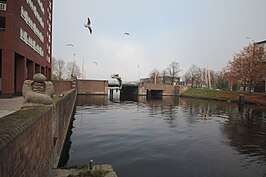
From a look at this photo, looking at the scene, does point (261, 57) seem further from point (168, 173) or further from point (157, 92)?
point (168, 173)

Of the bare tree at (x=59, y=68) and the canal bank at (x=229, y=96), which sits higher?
the bare tree at (x=59, y=68)

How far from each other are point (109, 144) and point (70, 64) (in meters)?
97.7

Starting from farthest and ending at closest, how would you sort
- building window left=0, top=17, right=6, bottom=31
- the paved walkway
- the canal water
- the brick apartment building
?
building window left=0, top=17, right=6, bottom=31 < the brick apartment building < the paved walkway < the canal water

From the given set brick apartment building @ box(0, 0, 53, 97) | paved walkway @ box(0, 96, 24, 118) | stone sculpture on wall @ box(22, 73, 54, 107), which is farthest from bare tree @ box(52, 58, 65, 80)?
stone sculpture on wall @ box(22, 73, 54, 107)

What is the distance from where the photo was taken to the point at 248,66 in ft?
164

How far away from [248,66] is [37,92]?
5094 centimetres

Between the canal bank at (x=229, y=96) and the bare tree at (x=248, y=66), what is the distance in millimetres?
3319

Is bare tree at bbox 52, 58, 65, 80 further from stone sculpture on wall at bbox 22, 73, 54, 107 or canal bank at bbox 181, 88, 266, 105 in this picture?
stone sculpture on wall at bbox 22, 73, 54, 107

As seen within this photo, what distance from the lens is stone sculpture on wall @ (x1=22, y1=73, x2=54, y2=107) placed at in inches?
289

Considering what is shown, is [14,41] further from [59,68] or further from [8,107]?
[59,68]

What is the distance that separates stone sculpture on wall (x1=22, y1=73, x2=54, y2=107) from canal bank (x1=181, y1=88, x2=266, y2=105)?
1731 inches

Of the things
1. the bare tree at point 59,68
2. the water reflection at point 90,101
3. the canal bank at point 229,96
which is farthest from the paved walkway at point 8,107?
the bare tree at point 59,68

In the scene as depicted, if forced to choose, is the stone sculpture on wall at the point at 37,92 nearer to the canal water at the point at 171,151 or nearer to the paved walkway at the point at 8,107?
the paved walkway at the point at 8,107

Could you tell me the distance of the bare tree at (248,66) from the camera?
160ft
